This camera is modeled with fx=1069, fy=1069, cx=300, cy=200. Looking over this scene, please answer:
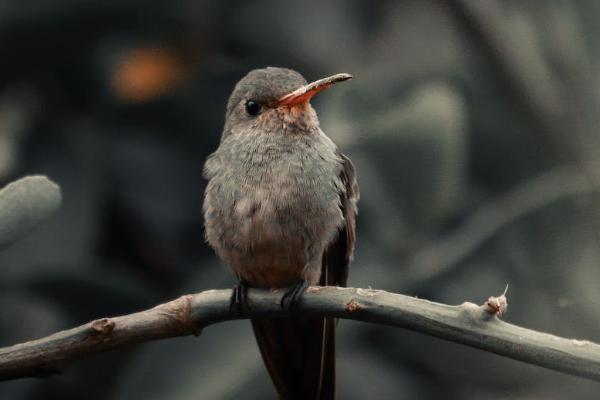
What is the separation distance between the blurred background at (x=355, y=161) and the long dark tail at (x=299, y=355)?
0.13m

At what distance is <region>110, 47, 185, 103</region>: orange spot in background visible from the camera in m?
3.85

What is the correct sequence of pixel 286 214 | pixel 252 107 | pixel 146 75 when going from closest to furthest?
1. pixel 286 214
2. pixel 252 107
3. pixel 146 75

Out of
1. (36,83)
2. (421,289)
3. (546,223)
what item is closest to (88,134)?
(36,83)

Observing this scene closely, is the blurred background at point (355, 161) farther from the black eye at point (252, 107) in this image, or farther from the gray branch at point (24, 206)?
the gray branch at point (24, 206)

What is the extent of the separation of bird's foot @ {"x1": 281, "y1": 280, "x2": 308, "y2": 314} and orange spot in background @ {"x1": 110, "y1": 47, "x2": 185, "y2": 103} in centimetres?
158

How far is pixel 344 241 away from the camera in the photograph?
2811 millimetres

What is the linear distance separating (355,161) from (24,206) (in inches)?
66.4

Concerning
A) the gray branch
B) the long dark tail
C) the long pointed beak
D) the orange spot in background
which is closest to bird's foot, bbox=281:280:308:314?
the long dark tail

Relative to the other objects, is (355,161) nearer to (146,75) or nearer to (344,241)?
(344,241)

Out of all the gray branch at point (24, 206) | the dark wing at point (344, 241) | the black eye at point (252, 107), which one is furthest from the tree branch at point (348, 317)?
the black eye at point (252, 107)

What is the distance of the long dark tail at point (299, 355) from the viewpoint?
267cm

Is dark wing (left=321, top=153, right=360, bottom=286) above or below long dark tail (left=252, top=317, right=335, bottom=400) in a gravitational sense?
above

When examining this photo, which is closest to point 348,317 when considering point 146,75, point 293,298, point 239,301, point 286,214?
point 239,301

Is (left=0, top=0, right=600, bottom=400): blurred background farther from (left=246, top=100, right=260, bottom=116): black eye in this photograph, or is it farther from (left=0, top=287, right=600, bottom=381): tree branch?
(left=0, top=287, right=600, bottom=381): tree branch
